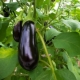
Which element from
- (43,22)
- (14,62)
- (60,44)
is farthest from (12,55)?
(43,22)

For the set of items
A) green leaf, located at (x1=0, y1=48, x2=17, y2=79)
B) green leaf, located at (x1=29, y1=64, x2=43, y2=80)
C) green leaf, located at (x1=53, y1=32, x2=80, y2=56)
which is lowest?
green leaf, located at (x1=29, y1=64, x2=43, y2=80)

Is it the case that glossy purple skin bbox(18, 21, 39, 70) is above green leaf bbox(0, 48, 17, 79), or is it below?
above

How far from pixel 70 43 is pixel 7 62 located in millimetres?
183

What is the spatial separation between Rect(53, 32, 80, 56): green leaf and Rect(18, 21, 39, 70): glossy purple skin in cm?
9

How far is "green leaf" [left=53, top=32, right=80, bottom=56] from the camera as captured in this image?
0.65 metres

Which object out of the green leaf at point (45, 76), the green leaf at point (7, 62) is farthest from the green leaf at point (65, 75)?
the green leaf at point (7, 62)

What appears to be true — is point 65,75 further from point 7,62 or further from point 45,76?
point 7,62

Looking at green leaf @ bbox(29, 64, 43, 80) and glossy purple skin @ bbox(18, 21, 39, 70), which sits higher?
glossy purple skin @ bbox(18, 21, 39, 70)

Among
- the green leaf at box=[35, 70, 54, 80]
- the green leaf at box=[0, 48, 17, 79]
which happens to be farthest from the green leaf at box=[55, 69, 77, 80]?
the green leaf at box=[0, 48, 17, 79]

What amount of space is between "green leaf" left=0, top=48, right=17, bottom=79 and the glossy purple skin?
0.05 m

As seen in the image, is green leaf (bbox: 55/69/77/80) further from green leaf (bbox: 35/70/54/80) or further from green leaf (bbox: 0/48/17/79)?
green leaf (bbox: 0/48/17/79)

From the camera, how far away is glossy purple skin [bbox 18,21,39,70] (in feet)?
1.83

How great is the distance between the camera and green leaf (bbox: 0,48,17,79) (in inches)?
23.7

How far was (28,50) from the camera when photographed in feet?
1.86
